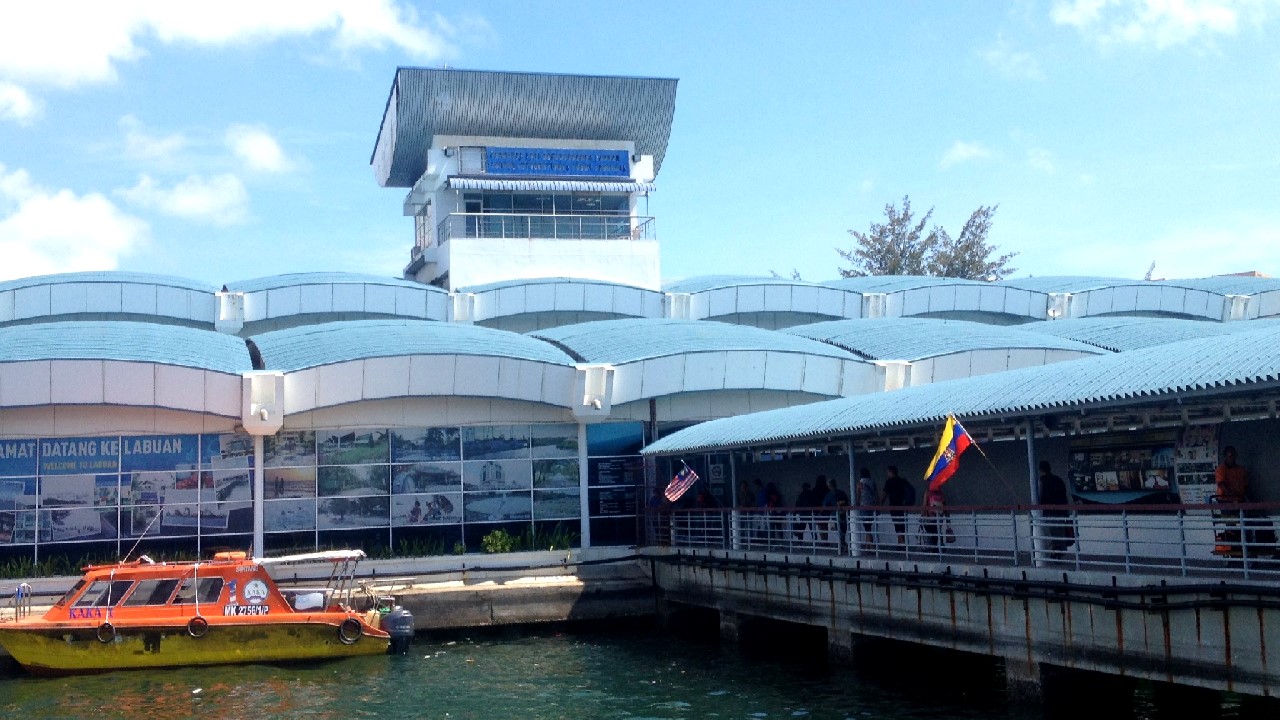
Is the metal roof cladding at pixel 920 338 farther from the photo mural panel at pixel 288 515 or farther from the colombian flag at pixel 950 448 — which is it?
the photo mural panel at pixel 288 515

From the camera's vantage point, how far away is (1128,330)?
4234 cm

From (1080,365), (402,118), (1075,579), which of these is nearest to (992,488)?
(1080,365)

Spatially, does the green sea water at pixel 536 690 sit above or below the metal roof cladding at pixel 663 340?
below

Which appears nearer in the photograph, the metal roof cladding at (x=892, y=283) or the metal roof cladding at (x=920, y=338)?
the metal roof cladding at (x=920, y=338)

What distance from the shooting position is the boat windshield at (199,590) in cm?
2598

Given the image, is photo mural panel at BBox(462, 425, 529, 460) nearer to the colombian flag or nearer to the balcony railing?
the colombian flag

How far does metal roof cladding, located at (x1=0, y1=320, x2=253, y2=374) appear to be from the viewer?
3033 centimetres

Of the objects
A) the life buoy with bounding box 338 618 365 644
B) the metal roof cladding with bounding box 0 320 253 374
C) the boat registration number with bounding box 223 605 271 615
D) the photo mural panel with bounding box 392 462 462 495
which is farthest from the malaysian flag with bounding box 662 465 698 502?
the metal roof cladding with bounding box 0 320 253 374

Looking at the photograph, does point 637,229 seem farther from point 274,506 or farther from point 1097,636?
point 1097,636

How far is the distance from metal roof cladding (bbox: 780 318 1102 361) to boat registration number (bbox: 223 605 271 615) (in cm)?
1872

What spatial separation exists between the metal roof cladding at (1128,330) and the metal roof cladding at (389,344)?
16.1 metres

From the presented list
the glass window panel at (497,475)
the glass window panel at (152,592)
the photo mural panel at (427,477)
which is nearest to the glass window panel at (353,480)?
the photo mural panel at (427,477)

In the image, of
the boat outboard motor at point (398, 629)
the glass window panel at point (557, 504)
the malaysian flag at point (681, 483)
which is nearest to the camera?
the boat outboard motor at point (398, 629)

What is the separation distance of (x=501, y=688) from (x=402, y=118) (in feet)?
109
